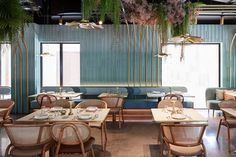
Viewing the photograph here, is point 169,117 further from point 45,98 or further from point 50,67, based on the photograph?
point 50,67

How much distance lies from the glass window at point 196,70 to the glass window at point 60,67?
3303mm

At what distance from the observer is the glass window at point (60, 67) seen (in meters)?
11.1

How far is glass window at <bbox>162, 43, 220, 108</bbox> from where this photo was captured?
11.1 meters

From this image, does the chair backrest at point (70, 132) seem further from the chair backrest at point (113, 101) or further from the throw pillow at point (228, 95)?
the throw pillow at point (228, 95)

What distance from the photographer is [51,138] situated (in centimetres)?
371

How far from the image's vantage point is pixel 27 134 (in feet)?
11.7

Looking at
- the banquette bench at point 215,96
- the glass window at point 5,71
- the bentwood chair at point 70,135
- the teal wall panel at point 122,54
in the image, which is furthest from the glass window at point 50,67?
the bentwood chair at point 70,135

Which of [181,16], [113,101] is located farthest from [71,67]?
[181,16]

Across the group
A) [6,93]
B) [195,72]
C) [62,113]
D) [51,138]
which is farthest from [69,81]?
[51,138]

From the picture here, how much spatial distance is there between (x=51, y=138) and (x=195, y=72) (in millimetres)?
8470

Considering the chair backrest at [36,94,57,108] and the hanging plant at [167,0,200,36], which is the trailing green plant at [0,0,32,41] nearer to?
the hanging plant at [167,0,200,36]

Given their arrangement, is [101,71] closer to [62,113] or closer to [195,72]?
[195,72]

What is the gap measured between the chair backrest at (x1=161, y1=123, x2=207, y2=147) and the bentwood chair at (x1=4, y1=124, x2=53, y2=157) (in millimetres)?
1438

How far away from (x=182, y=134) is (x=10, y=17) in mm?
2428
